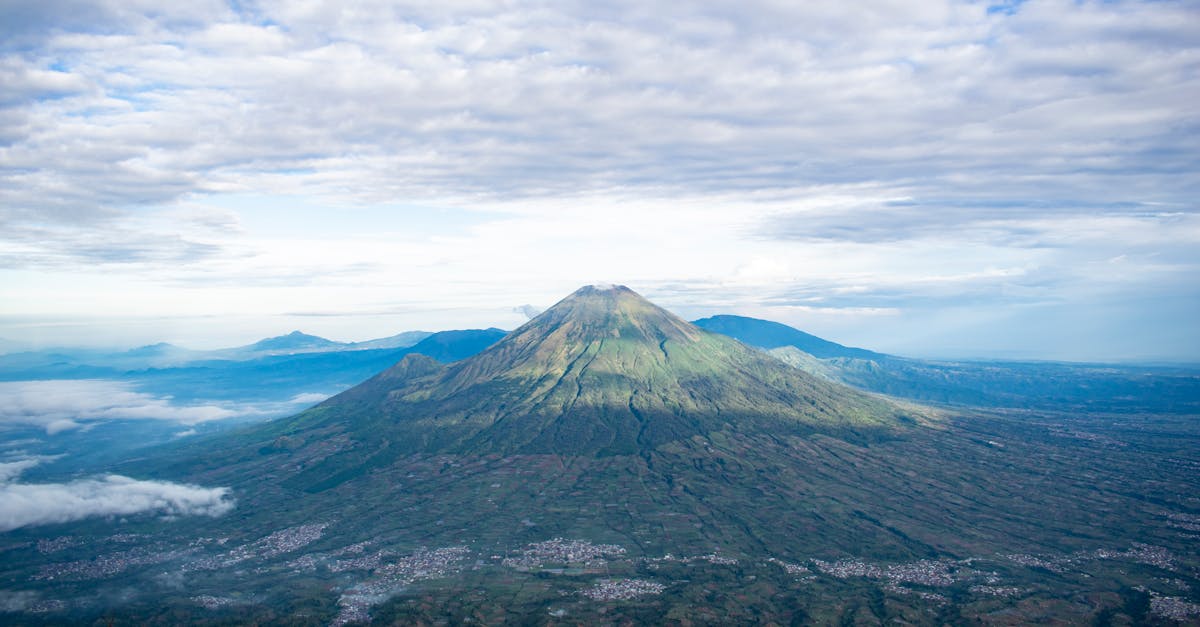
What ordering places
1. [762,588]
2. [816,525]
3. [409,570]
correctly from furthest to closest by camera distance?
[816,525] < [409,570] < [762,588]

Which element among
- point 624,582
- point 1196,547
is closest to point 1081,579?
point 1196,547

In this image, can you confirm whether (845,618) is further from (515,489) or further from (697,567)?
(515,489)

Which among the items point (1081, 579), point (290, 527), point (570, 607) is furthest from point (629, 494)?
point (1081, 579)

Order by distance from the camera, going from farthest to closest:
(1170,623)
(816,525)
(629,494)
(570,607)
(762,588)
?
(629,494)
(816,525)
(762,588)
(570,607)
(1170,623)

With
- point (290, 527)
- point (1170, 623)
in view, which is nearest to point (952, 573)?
point (1170, 623)

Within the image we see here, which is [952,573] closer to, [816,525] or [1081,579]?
[1081,579]

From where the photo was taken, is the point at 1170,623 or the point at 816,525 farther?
the point at 816,525

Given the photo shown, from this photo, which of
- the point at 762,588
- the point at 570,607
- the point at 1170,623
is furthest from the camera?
the point at 762,588

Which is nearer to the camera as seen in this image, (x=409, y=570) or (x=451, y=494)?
(x=409, y=570)

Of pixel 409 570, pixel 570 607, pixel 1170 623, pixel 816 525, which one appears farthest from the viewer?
pixel 816 525
